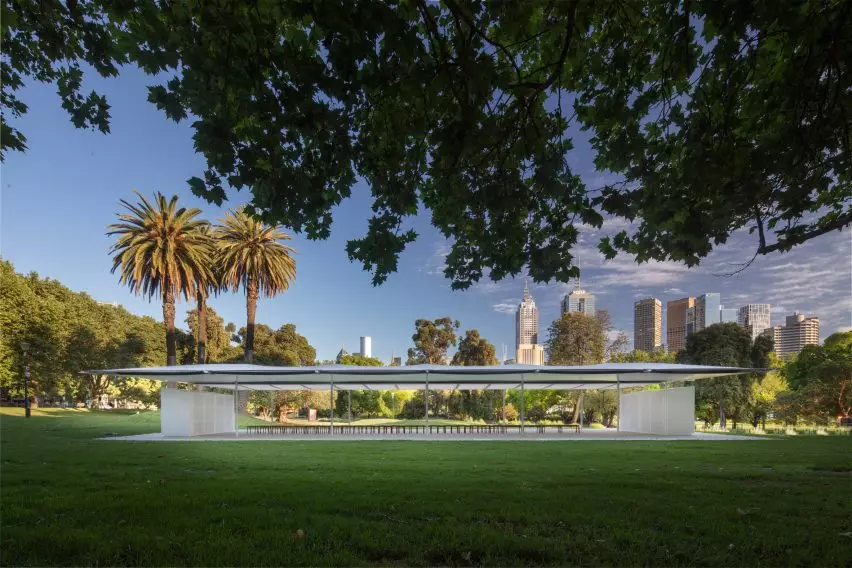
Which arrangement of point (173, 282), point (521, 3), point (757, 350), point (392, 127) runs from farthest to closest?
1. point (757, 350)
2. point (173, 282)
3. point (392, 127)
4. point (521, 3)

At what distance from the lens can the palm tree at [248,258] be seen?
33.6 metres

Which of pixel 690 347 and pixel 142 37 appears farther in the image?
pixel 690 347

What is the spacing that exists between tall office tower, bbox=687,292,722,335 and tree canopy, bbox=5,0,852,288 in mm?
80792

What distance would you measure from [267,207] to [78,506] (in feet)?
12.6

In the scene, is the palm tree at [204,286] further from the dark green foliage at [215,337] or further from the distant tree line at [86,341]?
the dark green foliage at [215,337]

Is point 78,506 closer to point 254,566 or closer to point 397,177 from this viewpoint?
point 254,566

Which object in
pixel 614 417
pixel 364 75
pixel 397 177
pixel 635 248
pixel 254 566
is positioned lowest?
pixel 614 417

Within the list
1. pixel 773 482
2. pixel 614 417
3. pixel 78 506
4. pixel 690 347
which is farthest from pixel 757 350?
pixel 78 506

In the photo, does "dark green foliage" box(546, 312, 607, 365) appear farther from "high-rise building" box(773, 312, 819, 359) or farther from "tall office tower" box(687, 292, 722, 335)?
"high-rise building" box(773, 312, 819, 359)

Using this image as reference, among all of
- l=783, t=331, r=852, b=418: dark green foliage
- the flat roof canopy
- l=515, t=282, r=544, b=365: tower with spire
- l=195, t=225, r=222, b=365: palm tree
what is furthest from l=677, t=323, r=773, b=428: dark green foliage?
l=515, t=282, r=544, b=365: tower with spire

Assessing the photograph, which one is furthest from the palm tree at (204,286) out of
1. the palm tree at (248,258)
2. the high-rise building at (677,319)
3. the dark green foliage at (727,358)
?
the high-rise building at (677,319)

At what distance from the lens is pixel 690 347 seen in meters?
34.4

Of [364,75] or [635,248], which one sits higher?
[364,75]

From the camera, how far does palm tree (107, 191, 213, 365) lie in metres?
30.2
